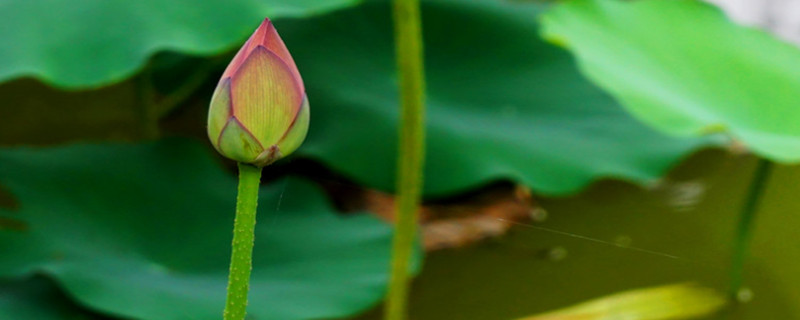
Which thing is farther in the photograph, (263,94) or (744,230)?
(744,230)

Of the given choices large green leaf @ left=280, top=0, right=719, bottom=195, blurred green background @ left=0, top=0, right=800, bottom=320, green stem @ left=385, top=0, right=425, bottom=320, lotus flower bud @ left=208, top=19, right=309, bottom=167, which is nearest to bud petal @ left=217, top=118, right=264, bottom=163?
lotus flower bud @ left=208, top=19, right=309, bottom=167

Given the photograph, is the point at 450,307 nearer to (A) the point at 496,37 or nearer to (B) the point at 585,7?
(B) the point at 585,7

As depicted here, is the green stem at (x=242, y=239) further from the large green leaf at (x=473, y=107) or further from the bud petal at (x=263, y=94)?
the large green leaf at (x=473, y=107)

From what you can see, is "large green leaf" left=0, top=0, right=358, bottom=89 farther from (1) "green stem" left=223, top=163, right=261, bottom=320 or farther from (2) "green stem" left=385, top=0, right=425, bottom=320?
(1) "green stem" left=223, top=163, right=261, bottom=320

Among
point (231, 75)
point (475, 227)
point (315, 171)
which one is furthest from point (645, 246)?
point (231, 75)

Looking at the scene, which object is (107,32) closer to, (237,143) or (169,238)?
(169,238)

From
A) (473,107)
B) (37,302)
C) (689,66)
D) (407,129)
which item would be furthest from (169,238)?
(689,66)
